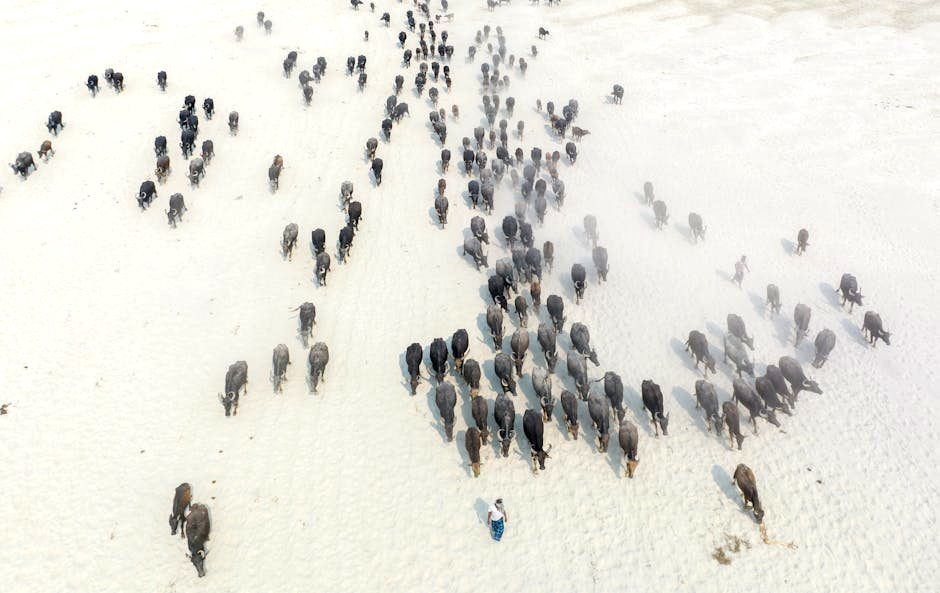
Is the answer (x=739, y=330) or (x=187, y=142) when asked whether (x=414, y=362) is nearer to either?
(x=739, y=330)

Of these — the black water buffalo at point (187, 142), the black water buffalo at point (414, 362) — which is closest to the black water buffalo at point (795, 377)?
the black water buffalo at point (414, 362)

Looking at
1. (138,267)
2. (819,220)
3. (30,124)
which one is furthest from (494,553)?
(30,124)

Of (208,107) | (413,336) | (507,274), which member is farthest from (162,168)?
(507,274)

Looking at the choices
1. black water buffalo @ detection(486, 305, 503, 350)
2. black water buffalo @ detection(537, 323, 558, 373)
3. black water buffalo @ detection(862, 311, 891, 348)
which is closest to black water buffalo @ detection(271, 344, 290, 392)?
black water buffalo @ detection(486, 305, 503, 350)

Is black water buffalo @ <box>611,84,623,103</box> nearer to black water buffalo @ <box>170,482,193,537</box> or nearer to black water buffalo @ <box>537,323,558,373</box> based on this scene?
black water buffalo @ <box>537,323,558,373</box>

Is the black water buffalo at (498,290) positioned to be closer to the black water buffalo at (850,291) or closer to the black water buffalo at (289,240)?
the black water buffalo at (289,240)

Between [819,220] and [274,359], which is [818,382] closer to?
[819,220]

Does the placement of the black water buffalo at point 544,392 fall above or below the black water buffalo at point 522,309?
below
